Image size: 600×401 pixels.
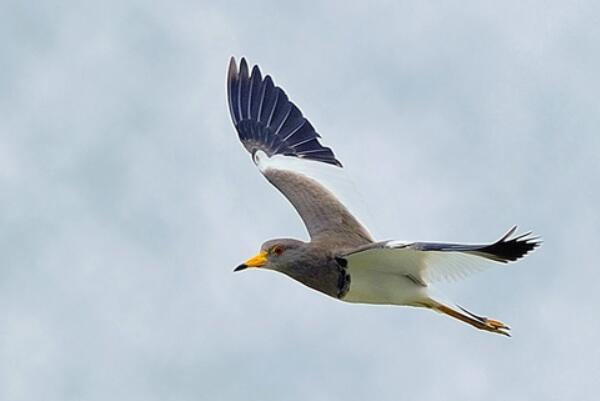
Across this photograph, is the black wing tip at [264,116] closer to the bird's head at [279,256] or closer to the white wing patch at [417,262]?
the bird's head at [279,256]

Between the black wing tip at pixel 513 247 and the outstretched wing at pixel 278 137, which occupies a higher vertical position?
the outstretched wing at pixel 278 137

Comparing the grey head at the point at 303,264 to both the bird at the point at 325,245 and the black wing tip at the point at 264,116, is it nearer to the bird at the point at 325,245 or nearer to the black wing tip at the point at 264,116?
the bird at the point at 325,245

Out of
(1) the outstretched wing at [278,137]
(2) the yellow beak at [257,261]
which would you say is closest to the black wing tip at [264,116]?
(1) the outstretched wing at [278,137]

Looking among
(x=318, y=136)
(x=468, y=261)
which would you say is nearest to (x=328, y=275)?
(x=468, y=261)

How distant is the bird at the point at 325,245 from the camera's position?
15695 millimetres

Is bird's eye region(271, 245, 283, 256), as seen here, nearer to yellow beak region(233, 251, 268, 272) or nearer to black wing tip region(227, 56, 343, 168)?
yellow beak region(233, 251, 268, 272)

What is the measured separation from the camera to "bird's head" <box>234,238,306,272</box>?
55.3 feet

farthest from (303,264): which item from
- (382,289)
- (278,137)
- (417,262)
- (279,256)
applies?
(278,137)

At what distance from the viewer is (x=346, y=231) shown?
58.9ft

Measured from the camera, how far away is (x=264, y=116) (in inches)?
818

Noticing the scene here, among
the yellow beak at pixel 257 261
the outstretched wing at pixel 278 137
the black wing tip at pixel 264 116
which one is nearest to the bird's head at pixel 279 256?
the yellow beak at pixel 257 261

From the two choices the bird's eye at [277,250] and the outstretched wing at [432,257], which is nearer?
the outstretched wing at [432,257]

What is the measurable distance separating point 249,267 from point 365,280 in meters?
1.10

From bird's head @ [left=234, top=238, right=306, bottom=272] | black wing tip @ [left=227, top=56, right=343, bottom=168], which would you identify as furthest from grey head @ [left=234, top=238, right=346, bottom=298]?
black wing tip @ [left=227, top=56, right=343, bottom=168]
